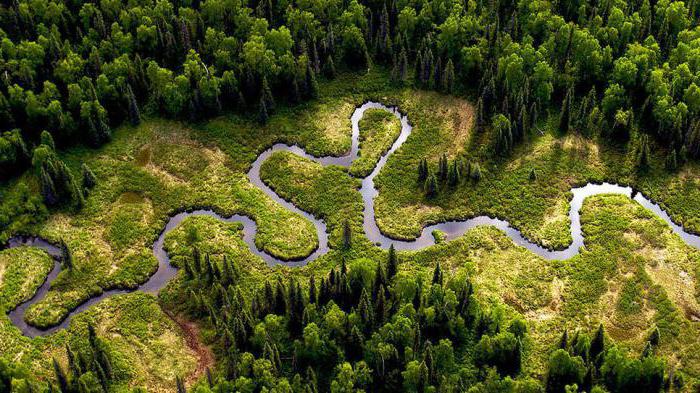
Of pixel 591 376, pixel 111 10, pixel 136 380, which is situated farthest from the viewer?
pixel 111 10

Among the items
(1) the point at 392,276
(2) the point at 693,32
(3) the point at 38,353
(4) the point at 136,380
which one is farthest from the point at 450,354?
(2) the point at 693,32

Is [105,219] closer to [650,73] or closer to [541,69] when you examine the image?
[541,69]

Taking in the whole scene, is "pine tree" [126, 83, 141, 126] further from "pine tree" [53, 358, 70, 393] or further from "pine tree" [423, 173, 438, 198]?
"pine tree" [423, 173, 438, 198]

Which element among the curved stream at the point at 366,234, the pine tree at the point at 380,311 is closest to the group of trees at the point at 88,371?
the curved stream at the point at 366,234

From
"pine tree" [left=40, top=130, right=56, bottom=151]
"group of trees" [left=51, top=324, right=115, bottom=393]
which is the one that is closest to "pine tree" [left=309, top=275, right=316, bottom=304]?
"group of trees" [left=51, top=324, right=115, bottom=393]

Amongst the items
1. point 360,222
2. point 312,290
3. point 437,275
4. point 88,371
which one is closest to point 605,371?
point 437,275
